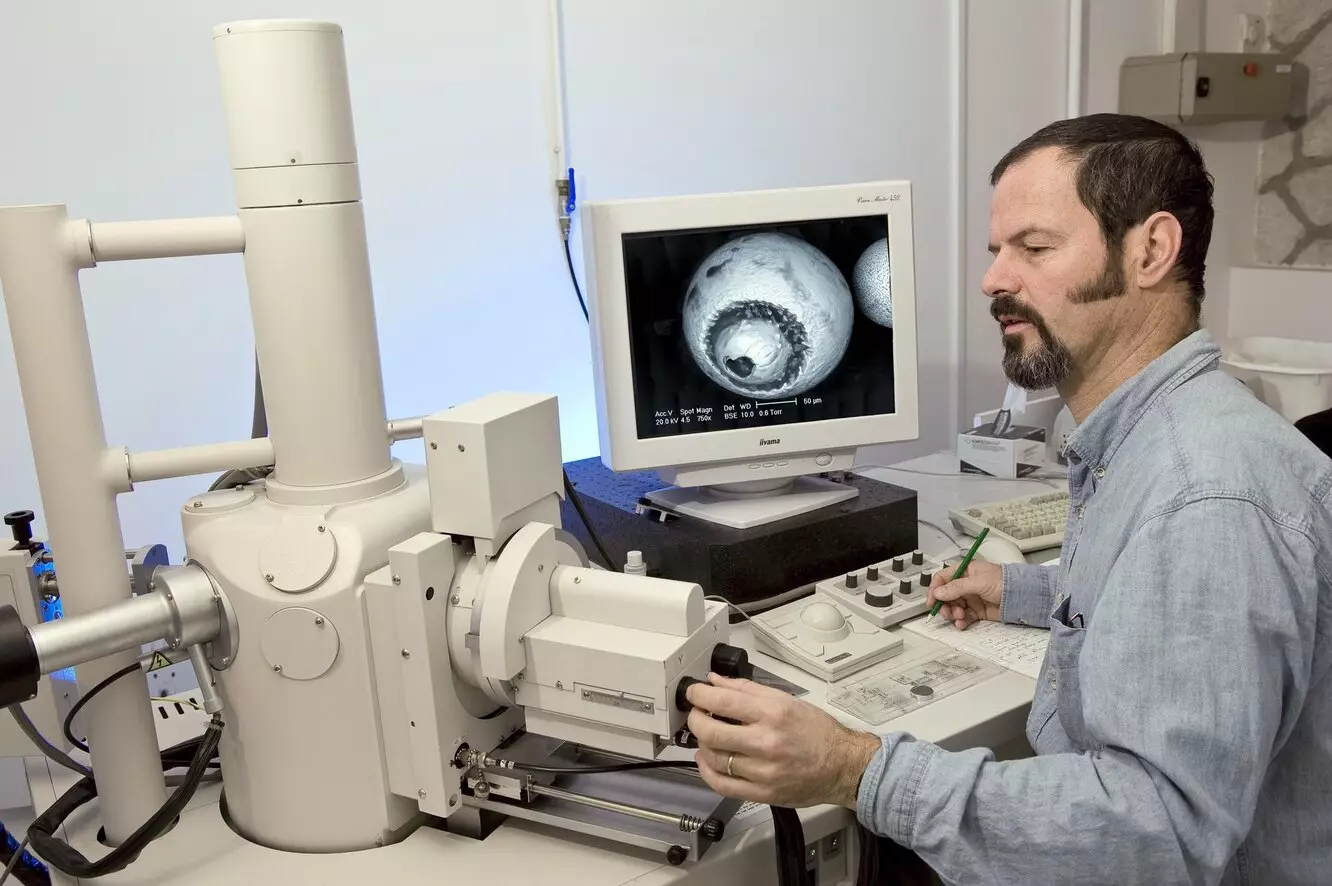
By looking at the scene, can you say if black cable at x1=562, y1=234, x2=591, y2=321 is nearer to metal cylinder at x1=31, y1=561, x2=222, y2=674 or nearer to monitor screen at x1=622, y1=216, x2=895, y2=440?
monitor screen at x1=622, y1=216, x2=895, y2=440

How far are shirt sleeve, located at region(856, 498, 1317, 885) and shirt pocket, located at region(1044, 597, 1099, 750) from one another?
0.14 meters

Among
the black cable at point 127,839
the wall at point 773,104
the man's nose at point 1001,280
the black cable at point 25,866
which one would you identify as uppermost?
the wall at point 773,104

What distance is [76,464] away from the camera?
101 centimetres

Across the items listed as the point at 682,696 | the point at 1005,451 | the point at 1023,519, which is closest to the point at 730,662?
the point at 682,696

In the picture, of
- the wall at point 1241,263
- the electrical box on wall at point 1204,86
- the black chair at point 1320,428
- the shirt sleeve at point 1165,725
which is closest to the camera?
the shirt sleeve at point 1165,725

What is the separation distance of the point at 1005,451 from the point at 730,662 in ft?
4.09

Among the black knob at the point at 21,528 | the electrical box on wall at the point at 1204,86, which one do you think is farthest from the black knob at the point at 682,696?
the electrical box on wall at the point at 1204,86

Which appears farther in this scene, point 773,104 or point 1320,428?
point 1320,428

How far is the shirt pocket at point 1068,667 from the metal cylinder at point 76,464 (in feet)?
3.02

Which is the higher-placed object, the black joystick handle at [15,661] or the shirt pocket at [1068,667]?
the black joystick handle at [15,661]

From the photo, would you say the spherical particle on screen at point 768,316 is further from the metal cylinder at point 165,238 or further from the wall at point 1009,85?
the wall at point 1009,85

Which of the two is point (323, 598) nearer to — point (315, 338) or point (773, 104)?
point (315, 338)

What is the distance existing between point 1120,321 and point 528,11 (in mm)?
1375

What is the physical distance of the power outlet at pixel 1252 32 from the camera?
3.19 meters
